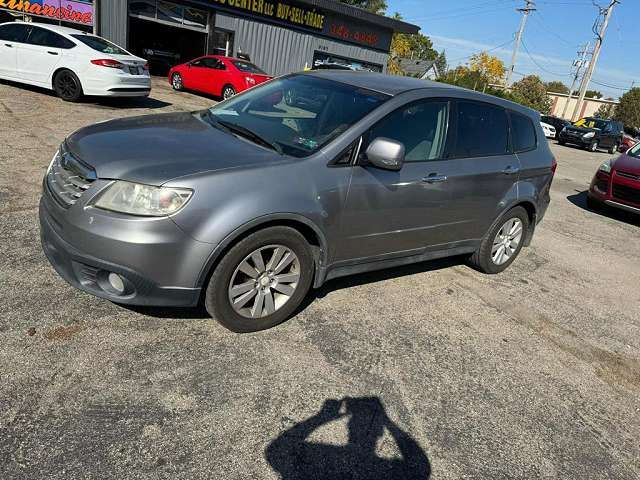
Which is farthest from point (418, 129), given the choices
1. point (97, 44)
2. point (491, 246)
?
point (97, 44)

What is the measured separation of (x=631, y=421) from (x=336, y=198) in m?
2.37

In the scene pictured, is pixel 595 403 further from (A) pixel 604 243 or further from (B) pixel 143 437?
(A) pixel 604 243

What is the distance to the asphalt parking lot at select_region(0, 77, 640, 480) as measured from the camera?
2.42 m

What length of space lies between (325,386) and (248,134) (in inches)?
73.0

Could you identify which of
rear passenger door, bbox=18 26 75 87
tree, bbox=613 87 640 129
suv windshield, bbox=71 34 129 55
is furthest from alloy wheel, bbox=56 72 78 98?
tree, bbox=613 87 640 129

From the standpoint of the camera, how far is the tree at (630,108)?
62.8 m

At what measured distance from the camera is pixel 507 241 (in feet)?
17.1

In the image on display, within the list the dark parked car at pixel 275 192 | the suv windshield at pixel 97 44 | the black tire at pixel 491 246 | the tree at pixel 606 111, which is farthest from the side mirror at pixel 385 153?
the tree at pixel 606 111

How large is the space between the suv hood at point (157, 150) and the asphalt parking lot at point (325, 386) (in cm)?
102

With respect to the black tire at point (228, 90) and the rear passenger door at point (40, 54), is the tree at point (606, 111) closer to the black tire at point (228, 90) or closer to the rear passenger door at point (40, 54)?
the black tire at point (228, 90)

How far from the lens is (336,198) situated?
3436 mm

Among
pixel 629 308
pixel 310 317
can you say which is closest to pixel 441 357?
pixel 310 317

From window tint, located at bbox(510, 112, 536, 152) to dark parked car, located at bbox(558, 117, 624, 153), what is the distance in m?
22.8

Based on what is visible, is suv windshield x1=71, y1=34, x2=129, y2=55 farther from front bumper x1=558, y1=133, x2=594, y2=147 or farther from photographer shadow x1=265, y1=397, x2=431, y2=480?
front bumper x1=558, y1=133, x2=594, y2=147
